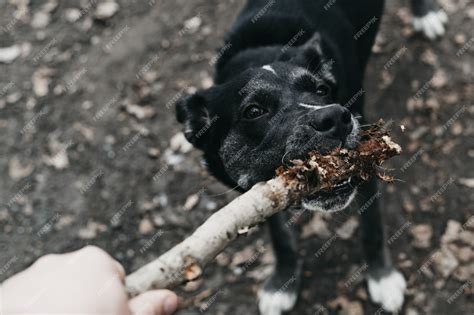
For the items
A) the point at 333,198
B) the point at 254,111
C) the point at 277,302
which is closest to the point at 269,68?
the point at 254,111

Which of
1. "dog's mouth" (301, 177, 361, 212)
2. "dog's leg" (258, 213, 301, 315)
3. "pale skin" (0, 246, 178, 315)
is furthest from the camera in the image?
"dog's leg" (258, 213, 301, 315)

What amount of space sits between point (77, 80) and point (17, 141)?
88cm

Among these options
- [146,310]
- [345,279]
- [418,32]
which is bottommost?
[345,279]

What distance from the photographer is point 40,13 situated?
6281mm

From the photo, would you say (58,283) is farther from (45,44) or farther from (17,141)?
(45,44)

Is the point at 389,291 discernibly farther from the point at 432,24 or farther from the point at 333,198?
the point at 432,24

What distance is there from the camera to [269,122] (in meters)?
3.09

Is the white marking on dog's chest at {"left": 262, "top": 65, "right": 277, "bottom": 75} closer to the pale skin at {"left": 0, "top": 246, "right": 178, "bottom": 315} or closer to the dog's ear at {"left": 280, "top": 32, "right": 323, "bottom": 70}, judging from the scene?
the dog's ear at {"left": 280, "top": 32, "right": 323, "bottom": 70}

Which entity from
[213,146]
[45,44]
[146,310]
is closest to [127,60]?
[45,44]

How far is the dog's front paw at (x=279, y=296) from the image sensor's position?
13.4ft

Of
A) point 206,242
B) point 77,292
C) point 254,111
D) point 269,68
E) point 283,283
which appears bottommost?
point 283,283

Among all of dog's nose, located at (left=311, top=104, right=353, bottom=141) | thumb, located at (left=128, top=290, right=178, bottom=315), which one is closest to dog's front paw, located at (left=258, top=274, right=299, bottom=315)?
dog's nose, located at (left=311, top=104, right=353, bottom=141)

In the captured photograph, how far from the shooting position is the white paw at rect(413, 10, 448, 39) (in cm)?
520

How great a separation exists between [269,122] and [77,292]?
5.43 feet
